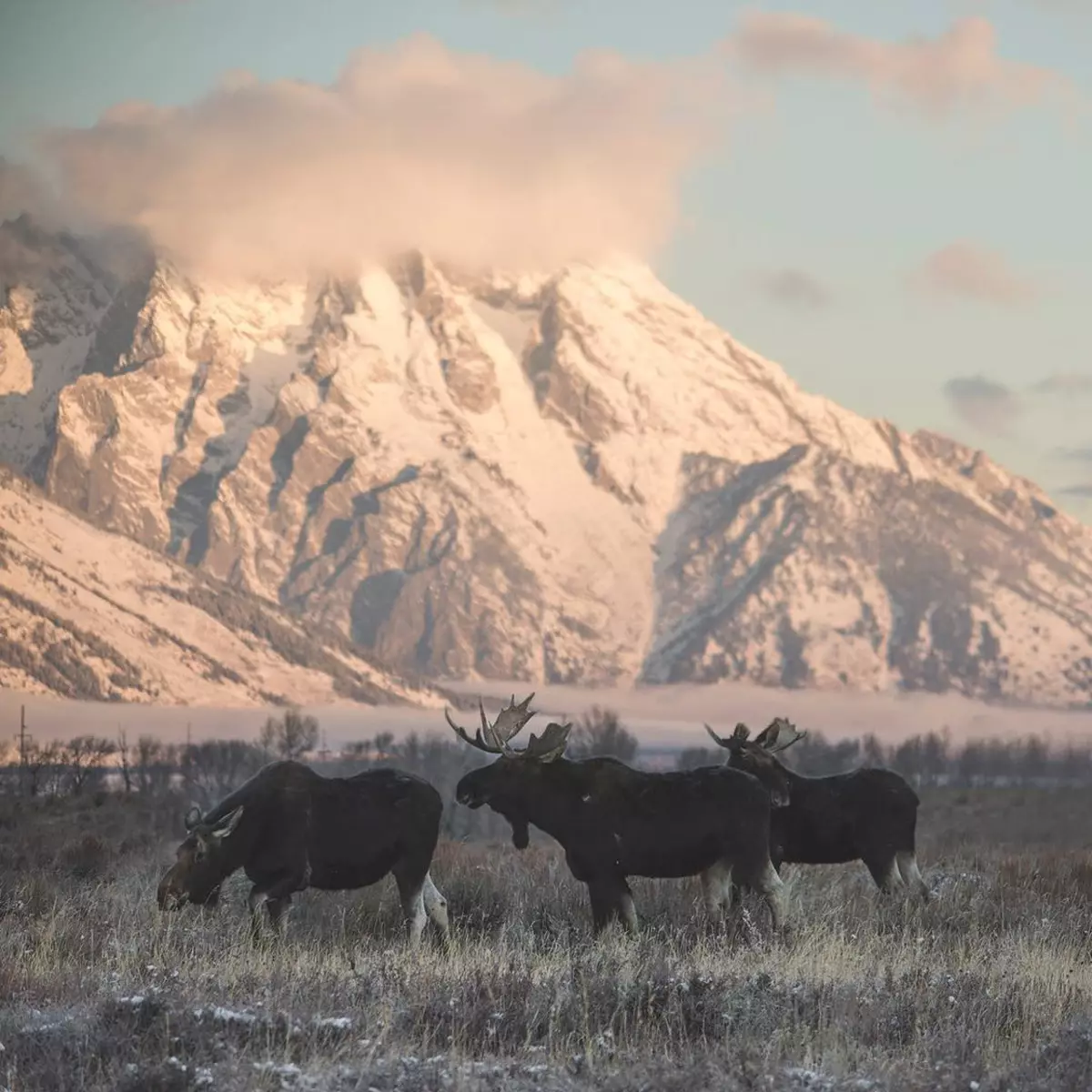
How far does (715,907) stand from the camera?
867 inches

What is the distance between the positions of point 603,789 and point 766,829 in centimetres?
186

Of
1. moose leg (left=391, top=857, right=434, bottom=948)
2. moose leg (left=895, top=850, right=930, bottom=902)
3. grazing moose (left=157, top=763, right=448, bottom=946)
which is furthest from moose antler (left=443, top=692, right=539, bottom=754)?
moose leg (left=895, top=850, right=930, bottom=902)

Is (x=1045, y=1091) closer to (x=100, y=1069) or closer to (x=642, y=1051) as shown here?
(x=642, y=1051)

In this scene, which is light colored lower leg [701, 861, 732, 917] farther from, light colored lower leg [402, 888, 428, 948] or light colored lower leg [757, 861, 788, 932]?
light colored lower leg [402, 888, 428, 948]

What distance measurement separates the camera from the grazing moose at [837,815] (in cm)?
2448

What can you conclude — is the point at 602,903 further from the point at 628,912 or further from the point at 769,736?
the point at 769,736

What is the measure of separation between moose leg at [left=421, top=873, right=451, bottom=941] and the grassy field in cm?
39

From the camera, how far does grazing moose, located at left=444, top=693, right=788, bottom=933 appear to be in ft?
70.0

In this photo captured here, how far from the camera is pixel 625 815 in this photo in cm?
2148

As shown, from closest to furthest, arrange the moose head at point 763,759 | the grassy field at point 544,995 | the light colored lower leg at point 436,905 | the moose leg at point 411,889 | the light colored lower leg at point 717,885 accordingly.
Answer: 1. the grassy field at point 544,995
2. the moose leg at point 411,889
3. the light colored lower leg at point 436,905
4. the light colored lower leg at point 717,885
5. the moose head at point 763,759

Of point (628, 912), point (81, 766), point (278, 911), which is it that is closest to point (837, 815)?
point (628, 912)

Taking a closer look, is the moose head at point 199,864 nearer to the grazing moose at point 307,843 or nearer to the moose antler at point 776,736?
the grazing moose at point 307,843

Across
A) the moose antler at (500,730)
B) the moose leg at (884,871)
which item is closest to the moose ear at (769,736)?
the moose leg at (884,871)

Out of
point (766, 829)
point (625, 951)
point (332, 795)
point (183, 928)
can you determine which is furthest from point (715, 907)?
point (183, 928)
